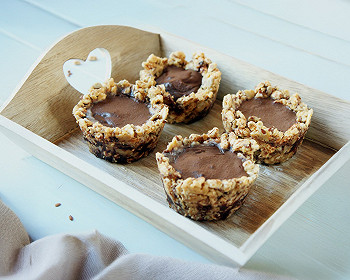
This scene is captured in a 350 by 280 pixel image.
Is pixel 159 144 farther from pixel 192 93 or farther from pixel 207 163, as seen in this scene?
pixel 207 163

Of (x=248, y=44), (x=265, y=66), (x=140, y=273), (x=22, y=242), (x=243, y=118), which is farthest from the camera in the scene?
(x=248, y=44)

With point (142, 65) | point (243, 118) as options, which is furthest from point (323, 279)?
point (142, 65)

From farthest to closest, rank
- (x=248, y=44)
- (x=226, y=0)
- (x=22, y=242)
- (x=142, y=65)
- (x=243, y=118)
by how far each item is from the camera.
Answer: (x=226, y=0) → (x=248, y=44) → (x=142, y=65) → (x=243, y=118) → (x=22, y=242)

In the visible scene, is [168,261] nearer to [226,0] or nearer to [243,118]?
[243,118]

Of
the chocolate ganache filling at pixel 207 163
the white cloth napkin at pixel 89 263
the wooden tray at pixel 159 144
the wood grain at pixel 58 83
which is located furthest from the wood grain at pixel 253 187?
the white cloth napkin at pixel 89 263

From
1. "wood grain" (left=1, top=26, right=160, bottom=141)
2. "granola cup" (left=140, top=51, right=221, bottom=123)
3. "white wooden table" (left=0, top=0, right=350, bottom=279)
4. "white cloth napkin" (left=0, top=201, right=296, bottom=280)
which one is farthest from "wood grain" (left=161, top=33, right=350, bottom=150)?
"white cloth napkin" (left=0, top=201, right=296, bottom=280)

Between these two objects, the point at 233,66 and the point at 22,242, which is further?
the point at 233,66

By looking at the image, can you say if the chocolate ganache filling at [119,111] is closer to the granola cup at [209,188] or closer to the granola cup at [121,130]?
the granola cup at [121,130]
